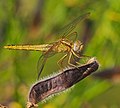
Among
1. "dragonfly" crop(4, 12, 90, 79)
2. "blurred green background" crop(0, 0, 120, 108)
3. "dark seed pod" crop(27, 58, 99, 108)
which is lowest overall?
"dark seed pod" crop(27, 58, 99, 108)

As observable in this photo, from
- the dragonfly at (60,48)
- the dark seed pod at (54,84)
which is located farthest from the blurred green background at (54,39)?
the dark seed pod at (54,84)

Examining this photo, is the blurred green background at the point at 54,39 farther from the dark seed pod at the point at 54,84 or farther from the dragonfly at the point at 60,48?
the dark seed pod at the point at 54,84

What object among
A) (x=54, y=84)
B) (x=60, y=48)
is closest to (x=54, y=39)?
(x=60, y=48)

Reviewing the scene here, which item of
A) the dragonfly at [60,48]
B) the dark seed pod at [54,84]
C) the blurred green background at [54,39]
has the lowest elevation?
the dark seed pod at [54,84]

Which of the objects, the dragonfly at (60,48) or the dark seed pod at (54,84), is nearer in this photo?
the dark seed pod at (54,84)

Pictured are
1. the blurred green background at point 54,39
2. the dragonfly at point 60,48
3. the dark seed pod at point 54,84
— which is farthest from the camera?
the blurred green background at point 54,39

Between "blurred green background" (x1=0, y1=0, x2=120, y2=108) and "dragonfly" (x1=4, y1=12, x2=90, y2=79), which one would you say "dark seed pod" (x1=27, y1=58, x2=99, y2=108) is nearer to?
"dragonfly" (x1=4, y1=12, x2=90, y2=79)

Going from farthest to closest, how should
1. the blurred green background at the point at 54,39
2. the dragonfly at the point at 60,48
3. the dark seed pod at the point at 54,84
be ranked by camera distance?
1. the blurred green background at the point at 54,39
2. the dragonfly at the point at 60,48
3. the dark seed pod at the point at 54,84

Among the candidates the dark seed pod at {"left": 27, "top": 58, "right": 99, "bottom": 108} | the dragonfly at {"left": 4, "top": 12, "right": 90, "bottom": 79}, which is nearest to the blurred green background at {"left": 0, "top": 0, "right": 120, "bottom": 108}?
Result: the dragonfly at {"left": 4, "top": 12, "right": 90, "bottom": 79}

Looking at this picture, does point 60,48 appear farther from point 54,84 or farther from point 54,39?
point 54,39
